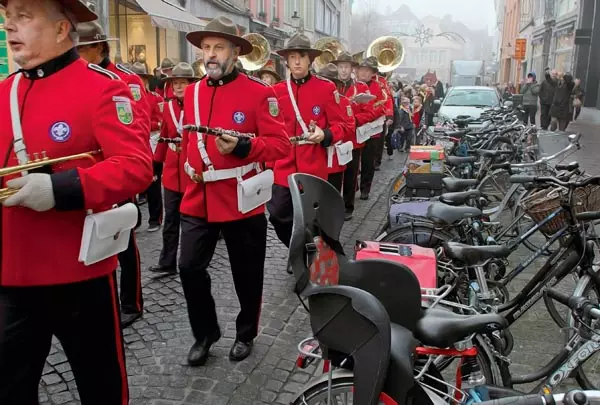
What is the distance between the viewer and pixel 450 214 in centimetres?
426

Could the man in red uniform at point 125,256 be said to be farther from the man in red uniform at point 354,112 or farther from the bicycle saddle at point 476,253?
the man in red uniform at point 354,112

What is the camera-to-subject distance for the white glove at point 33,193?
2086 millimetres

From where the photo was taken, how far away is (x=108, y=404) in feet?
8.36

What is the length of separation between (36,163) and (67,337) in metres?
0.70

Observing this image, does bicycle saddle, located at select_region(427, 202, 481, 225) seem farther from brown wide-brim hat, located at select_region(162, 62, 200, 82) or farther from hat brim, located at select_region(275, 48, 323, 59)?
brown wide-brim hat, located at select_region(162, 62, 200, 82)

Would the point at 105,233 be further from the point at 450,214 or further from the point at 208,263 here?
the point at 450,214

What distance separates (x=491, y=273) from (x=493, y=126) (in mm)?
5088

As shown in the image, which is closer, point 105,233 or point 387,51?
point 105,233

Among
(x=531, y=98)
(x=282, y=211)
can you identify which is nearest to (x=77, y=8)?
(x=282, y=211)

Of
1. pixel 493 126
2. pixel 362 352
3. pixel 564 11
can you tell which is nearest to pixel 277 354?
pixel 362 352

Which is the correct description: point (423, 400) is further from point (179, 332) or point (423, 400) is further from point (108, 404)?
point (179, 332)

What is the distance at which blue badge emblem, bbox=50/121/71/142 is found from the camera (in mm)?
2297

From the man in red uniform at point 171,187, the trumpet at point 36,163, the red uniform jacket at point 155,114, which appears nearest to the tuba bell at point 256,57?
the red uniform jacket at point 155,114

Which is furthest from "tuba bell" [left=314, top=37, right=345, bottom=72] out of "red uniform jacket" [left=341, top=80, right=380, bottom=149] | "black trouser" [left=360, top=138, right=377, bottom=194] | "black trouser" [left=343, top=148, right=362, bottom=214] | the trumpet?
the trumpet
